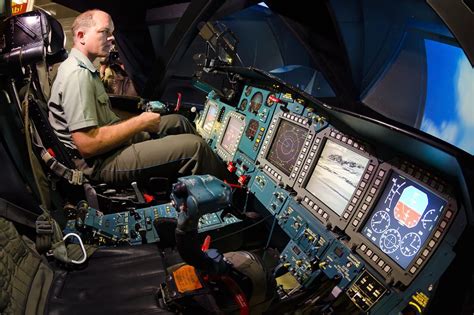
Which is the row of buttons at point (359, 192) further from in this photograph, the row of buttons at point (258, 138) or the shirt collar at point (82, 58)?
the shirt collar at point (82, 58)

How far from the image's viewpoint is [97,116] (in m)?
2.06

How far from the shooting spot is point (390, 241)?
54.1 inches

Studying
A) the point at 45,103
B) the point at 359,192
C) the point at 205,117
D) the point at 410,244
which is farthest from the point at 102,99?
the point at 410,244

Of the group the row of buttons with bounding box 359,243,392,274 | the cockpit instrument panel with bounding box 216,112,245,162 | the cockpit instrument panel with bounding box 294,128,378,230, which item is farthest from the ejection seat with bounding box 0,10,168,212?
the row of buttons with bounding box 359,243,392,274

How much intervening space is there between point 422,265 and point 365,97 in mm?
7103

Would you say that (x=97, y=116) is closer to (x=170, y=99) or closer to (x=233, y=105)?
(x=233, y=105)

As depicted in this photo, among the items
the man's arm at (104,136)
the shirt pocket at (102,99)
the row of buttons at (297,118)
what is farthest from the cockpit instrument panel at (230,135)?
the shirt pocket at (102,99)

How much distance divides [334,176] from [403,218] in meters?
0.46

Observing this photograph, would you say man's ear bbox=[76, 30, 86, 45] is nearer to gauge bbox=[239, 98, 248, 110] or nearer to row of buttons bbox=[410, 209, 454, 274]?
gauge bbox=[239, 98, 248, 110]

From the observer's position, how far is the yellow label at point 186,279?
111cm

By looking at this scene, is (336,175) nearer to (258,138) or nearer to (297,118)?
(297,118)

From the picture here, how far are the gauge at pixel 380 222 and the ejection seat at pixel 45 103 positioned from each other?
56.4 inches

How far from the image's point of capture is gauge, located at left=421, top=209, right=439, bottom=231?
122 centimetres

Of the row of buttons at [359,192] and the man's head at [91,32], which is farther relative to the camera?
the man's head at [91,32]
